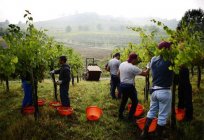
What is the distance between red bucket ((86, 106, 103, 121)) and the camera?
345 inches

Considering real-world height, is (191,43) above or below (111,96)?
above

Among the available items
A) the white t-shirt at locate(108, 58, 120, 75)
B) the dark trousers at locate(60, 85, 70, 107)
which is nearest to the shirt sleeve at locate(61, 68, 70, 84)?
the dark trousers at locate(60, 85, 70, 107)

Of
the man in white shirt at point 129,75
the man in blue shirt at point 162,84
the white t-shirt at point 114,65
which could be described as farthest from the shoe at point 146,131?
the white t-shirt at point 114,65

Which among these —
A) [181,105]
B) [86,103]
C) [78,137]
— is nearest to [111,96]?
[86,103]

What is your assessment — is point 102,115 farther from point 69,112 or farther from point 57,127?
point 57,127

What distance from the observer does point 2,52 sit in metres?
7.55

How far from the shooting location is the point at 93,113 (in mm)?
8977

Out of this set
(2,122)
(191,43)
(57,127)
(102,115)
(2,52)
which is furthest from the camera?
(102,115)

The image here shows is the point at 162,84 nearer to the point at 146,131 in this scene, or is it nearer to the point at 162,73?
the point at 162,73

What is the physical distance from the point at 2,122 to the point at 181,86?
6.04 meters

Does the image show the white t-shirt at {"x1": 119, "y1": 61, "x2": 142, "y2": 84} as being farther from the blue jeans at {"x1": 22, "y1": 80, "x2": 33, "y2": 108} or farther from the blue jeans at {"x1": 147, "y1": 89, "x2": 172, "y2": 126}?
the blue jeans at {"x1": 22, "y1": 80, "x2": 33, "y2": 108}

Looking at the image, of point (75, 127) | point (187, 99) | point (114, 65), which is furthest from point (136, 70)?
point (114, 65)

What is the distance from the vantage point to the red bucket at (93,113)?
28.7 feet

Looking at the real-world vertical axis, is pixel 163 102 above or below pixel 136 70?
below
